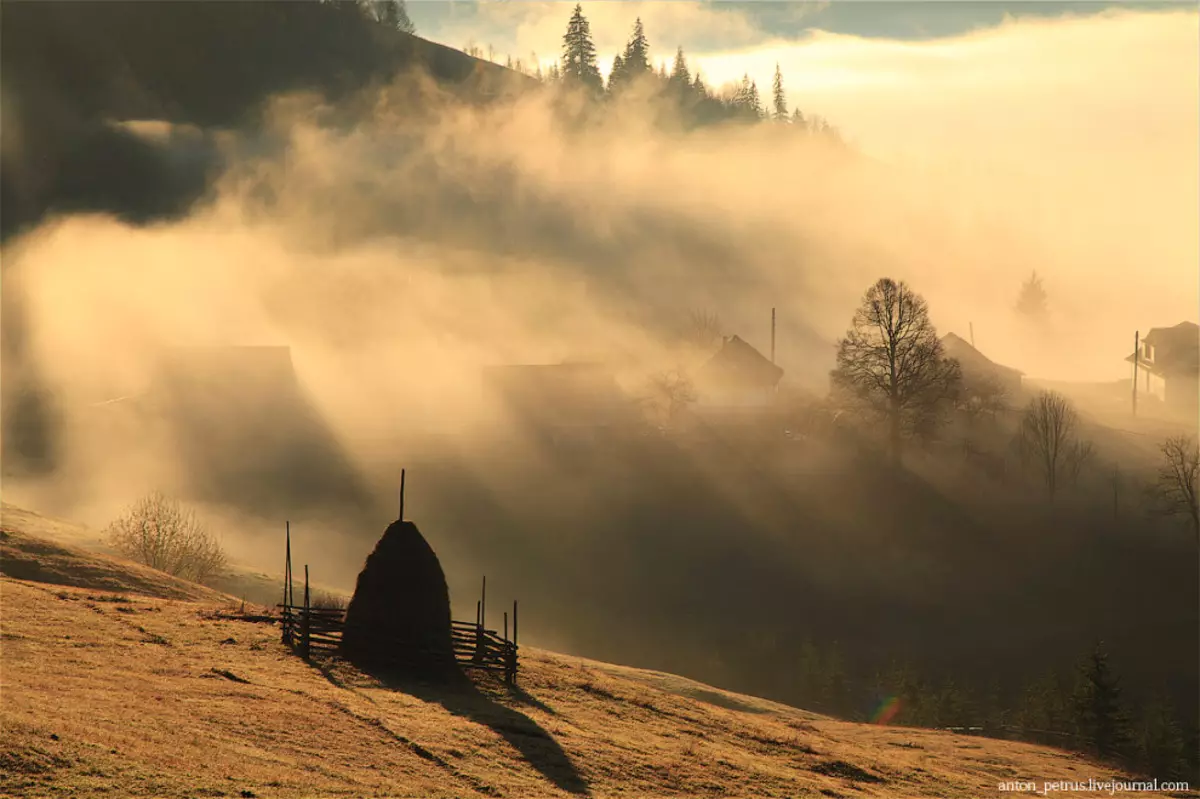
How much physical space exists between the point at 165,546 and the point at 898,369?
5430 cm

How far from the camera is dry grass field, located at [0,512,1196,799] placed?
25250mm

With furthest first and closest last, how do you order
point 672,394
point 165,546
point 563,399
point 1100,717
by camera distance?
point 563,399 < point 672,394 < point 165,546 < point 1100,717

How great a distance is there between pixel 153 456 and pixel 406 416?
79.9 ft

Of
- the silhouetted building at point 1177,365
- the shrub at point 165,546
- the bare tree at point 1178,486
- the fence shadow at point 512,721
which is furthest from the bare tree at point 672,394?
the fence shadow at point 512,721

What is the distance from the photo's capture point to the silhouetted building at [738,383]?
10938cm

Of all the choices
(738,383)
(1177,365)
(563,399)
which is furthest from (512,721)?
(1177,365)

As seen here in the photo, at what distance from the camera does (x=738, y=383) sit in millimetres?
109875

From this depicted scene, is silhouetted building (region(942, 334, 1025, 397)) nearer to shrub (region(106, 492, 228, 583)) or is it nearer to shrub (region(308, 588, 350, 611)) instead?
shrub (region(308, 588, 350, 611))

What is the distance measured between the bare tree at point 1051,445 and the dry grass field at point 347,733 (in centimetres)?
4947

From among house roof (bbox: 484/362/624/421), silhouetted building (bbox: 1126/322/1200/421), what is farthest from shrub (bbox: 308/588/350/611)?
silhouetted building (bbox: 1126/322/1200/421)

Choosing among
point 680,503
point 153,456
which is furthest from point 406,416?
point 680,503

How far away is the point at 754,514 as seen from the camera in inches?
3460

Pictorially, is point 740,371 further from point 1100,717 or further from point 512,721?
point 512,721

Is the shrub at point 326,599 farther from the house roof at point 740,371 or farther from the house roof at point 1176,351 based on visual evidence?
the house roof at point 1176,351
